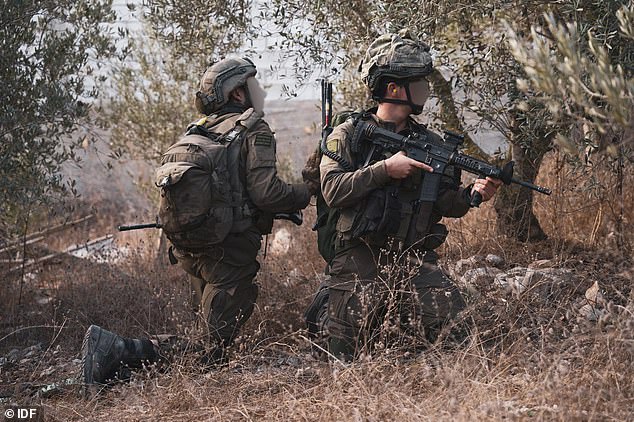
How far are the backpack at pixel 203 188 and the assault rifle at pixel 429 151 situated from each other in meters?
0.76

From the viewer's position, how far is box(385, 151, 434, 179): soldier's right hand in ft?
13.8

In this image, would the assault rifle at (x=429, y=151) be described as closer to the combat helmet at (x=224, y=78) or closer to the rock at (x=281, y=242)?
the combat helmet at (x=224, y=78)

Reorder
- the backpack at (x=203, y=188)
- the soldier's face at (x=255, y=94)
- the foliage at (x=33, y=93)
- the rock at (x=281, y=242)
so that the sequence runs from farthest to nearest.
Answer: the rock at (x=281, y=242) → the foliage at (x=33, y=93) → the soldier's face at (x=255, y=94) → the backpack at (x=203, y=188)

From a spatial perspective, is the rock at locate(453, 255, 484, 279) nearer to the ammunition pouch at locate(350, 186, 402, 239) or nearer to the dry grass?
the dry grass

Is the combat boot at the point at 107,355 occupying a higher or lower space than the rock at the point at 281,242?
lower

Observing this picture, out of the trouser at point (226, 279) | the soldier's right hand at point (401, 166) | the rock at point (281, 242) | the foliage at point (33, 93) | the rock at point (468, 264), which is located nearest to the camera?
the soldier's right hand at point (401, 166)

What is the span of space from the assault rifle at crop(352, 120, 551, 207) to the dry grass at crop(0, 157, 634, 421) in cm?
63

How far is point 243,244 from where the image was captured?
16.0ft

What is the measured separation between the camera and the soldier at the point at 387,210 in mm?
4270

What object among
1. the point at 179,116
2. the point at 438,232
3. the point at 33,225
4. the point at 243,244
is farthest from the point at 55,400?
the point at 33,225

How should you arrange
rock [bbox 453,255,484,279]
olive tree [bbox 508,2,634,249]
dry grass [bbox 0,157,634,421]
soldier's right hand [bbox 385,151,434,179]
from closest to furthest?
olive tree [bbox 508,2,634,249], dry grass [bbox 0,157,634,421], soldier's right hand [bbox 385,151,434,179], rock [bbox 453,255,484,279]

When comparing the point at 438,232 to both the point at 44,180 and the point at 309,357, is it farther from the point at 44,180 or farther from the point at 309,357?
the point at 44,180

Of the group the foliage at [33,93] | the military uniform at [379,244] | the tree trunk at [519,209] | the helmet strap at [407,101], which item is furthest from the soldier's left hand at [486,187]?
the foliage at [33,93]

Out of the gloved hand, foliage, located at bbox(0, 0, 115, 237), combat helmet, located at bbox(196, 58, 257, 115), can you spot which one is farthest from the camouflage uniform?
foliage, located at bbox(0, 0, 115, 237)
